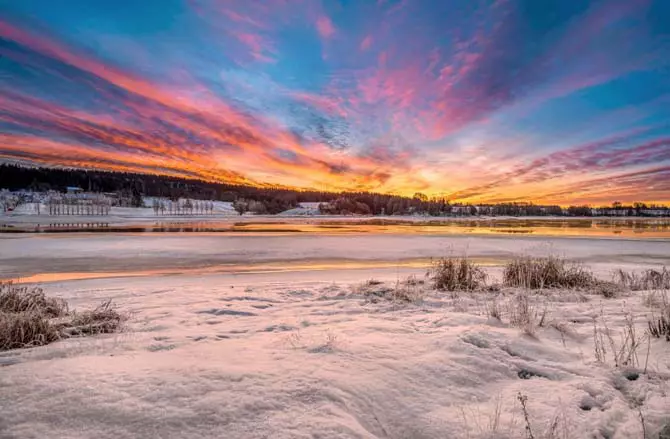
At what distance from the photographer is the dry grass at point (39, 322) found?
423cm

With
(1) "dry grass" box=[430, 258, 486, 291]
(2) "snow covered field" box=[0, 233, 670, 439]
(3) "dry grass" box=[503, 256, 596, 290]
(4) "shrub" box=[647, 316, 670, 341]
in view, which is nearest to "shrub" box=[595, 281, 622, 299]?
(3) "dry grass" box=[503, 256, 596, 290]

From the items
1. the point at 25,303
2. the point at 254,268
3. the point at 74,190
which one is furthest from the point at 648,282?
the point at 74,190

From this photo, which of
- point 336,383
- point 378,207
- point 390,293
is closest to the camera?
point 336,383

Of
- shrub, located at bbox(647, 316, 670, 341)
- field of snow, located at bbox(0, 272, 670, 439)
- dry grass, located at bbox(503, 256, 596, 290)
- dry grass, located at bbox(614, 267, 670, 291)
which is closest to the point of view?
field of snow, located at bbox(0, 272, 670, 439)

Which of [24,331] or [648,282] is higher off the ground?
[24,331]

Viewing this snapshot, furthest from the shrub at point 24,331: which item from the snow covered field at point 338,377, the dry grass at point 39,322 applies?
the snow covered field at point 338,377

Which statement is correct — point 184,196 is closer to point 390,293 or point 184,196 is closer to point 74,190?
point 74,190

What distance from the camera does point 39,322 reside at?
4.53 meters

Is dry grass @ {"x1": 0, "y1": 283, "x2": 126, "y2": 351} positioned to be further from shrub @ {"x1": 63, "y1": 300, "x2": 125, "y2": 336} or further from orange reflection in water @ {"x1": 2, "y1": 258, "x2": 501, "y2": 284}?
orange reflection in water @ {"x1": 2, "y1": 258, "x2": 501, "y2": 284}

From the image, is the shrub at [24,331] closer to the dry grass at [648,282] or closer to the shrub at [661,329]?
the shrub at [661,329]

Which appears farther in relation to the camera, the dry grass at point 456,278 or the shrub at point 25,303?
the dry grass at point 456,278

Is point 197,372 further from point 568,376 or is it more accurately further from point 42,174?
point 42,174

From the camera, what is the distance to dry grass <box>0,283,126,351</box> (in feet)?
13.9

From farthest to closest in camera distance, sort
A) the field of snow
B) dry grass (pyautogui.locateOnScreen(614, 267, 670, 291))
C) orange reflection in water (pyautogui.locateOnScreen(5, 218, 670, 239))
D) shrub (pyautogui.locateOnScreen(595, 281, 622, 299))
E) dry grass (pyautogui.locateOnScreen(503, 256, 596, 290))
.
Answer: orange reflection in water (pyautogui.locateOnScreen(5, 218, 670, 239)), dry grass (pyautogui.locateOnScreen(503, 256, 596, 290)), dry grass (pyautogui.locateOnScreen(614, 267, 670, 291)), shrub (pyautogui.locateOnScreen(595, 281, 622, 299)), the field of snow
